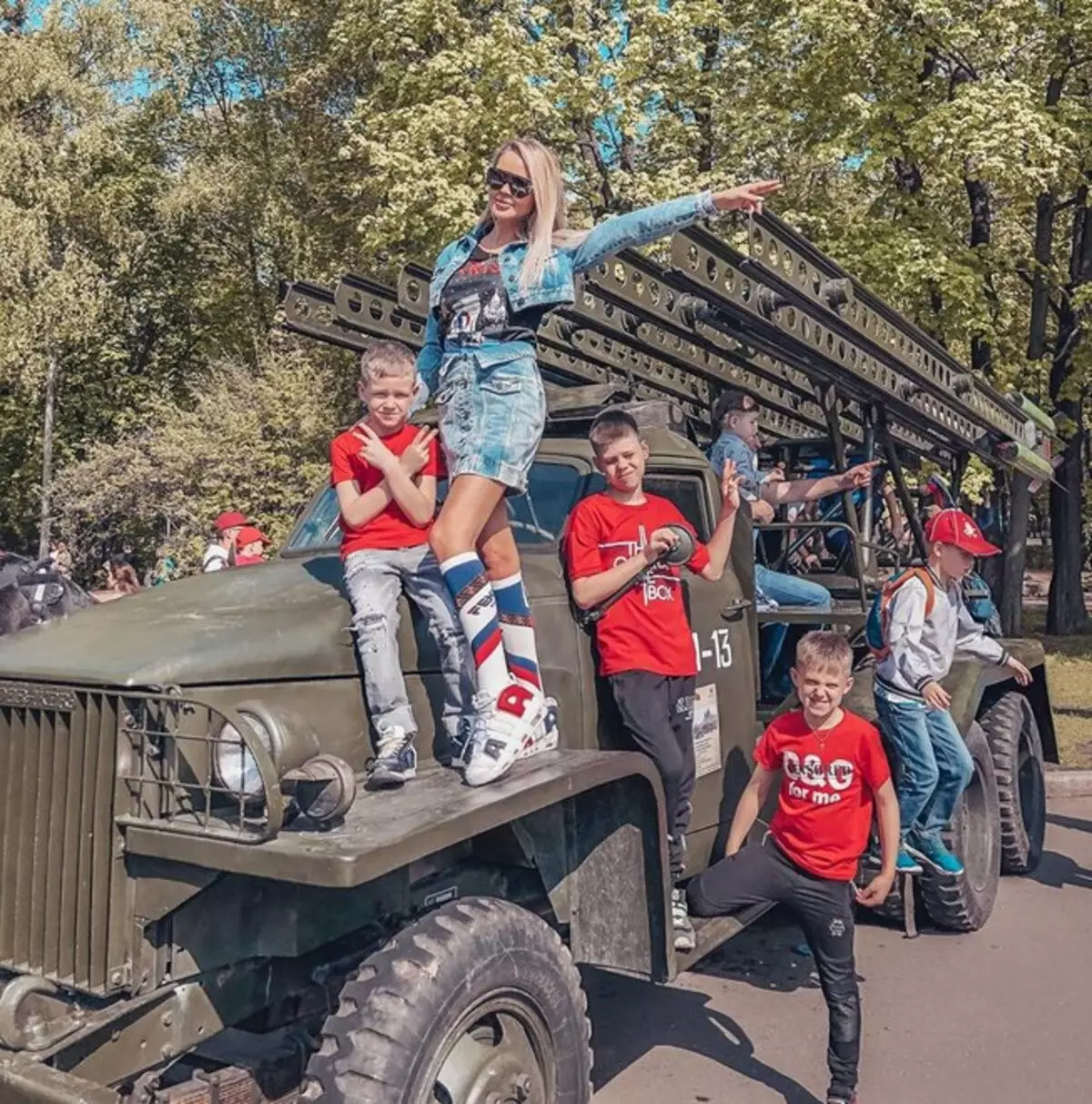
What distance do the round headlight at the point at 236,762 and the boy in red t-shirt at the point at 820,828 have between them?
183cm

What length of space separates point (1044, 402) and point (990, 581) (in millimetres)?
2719

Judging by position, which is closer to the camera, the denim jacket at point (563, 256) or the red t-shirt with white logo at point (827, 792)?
the denim jacket at point (563, 256)

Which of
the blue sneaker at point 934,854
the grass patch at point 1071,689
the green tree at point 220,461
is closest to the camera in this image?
the blue sneaker at point 934,854

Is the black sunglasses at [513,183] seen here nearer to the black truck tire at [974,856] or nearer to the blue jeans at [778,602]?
the blue jeans at [778,602]

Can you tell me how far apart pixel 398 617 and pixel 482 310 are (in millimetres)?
962

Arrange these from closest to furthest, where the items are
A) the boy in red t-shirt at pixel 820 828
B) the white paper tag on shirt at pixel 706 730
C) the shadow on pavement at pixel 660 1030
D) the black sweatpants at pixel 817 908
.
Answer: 1. the black sweatpants at pixel 817 908
2. the boy in red t-shirt at pixel 820 828
3. the shadow on pavement at pixel 660 1030
4. the white paper tag on shirt at pixel 706 730

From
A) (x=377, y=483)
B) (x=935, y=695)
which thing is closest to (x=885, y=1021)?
(x=935, y=695)

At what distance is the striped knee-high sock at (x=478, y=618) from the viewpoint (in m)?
3.55

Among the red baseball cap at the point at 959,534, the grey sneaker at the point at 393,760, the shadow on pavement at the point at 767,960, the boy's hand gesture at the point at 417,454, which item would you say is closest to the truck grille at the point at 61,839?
the grey sneaker at the point at 393,760

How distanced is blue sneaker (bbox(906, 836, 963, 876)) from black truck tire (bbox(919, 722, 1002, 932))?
0.11m

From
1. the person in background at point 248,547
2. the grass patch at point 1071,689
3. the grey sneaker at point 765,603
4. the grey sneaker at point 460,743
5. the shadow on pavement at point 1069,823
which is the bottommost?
the shadow on pavement at point 1069,823

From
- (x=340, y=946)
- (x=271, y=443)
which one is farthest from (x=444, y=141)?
(x=340, y=946)

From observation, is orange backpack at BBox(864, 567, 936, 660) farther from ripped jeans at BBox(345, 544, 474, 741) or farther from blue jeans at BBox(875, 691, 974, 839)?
ripped jeans at BBox(345, 544, 474, 741)

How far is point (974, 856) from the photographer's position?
604cm
